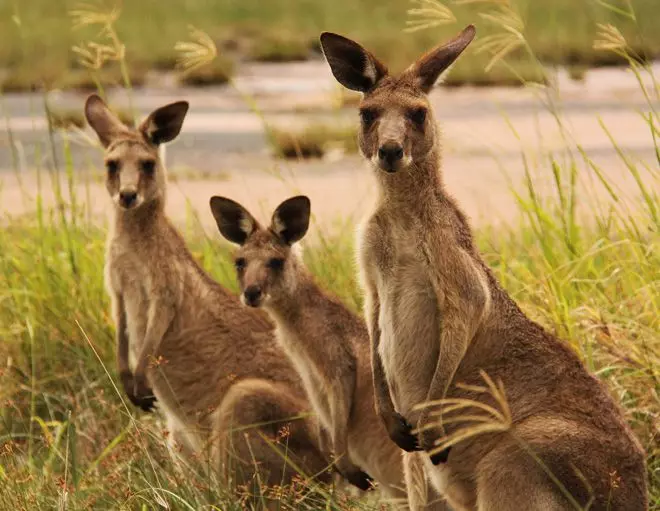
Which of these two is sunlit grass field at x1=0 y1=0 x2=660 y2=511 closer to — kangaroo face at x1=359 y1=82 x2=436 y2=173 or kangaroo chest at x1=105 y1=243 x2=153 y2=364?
kangaroo chest at x1=105 y1=243 x2=153 y2=364

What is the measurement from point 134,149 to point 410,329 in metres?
2.34

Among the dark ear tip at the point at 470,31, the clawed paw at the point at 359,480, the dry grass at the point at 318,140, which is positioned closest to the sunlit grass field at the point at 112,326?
the clawed paw at the point at 359,480

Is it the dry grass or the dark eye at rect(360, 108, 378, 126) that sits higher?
the dark eye at rect(360, 108, 378, 126)

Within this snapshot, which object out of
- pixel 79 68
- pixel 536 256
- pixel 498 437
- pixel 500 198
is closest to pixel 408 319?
pixel 498 437

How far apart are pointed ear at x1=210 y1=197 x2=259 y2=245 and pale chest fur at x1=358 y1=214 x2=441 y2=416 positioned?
1.35 metres

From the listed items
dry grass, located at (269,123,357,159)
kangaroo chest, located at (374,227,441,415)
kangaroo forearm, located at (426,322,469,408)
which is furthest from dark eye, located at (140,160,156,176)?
dry grass, located at (269,123,357,159)

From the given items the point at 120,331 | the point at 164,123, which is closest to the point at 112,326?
the point at 120,331

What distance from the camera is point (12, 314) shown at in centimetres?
796

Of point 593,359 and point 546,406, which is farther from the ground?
point 546,406

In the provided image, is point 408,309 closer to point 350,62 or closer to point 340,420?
point 350,62

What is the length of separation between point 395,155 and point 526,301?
6.95 ft

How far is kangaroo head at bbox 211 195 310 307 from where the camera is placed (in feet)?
20.7

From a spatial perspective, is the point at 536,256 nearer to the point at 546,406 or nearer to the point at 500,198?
the point at 546,406

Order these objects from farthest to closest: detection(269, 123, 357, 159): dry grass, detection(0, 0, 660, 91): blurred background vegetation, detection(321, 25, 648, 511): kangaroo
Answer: detection(0, 0, 660, 91): blurred background vegetation < detection(269, 123, 357, 159): dry grass < detection(321, 25, 648, 511): kangaroo
